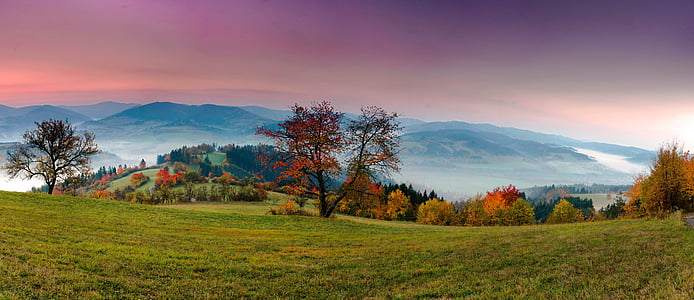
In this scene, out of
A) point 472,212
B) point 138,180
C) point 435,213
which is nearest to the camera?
point 435,213

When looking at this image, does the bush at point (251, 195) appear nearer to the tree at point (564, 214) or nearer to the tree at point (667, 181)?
the tree at point (564, 214)

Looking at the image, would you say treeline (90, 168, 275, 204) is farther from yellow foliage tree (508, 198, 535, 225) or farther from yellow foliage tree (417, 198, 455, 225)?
yellow foliage tree (508, 198, 535, 225)

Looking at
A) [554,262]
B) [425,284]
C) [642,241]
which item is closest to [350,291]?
[425,284]

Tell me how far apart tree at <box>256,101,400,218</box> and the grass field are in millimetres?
11819

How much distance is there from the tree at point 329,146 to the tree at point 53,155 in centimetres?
3373

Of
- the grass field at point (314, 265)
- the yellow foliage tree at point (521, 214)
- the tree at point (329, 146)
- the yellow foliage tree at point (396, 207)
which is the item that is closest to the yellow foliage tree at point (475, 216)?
the yellow foliage tree at point (521, 214)

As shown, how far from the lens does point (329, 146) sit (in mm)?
28656

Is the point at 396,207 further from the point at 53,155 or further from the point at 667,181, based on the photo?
the point at 53,155

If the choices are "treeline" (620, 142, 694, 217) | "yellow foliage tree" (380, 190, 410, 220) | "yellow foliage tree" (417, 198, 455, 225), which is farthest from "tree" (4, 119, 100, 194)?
"treeline" (620, 142, 694, 217)

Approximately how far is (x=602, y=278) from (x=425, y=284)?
498cm

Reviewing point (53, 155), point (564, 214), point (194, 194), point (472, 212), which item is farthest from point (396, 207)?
point (194, 194)

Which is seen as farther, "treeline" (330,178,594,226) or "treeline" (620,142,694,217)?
"treeline" (330,178,594,226)

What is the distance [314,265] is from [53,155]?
49740mm

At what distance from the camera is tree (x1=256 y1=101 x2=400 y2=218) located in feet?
91.9
